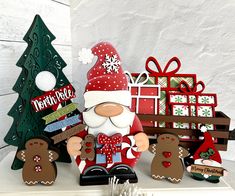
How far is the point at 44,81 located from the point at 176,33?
0.63m

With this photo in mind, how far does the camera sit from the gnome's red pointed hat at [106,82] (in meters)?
0.79

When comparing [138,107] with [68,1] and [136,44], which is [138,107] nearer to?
[136,44]

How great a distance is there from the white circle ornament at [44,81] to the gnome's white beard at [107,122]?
0.45ft

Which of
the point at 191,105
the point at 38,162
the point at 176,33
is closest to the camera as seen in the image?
the point at 38,162

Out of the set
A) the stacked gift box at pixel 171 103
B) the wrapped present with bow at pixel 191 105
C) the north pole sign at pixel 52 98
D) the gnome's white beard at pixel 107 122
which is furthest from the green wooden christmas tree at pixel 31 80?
the wrapped present with bow at pixel 191 105

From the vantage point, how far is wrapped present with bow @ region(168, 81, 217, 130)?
898mm

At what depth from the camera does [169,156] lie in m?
0.81

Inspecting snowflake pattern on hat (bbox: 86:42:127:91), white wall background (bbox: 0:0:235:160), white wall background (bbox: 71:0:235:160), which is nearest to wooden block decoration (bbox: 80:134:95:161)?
snowflake pattern on hat (bbox: 86:42:127:91)

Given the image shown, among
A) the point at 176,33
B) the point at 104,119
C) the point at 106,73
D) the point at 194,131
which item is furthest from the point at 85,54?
the point at 176,33

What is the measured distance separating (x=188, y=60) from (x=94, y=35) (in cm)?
43

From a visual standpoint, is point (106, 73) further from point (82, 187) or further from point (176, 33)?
point (176, 33)

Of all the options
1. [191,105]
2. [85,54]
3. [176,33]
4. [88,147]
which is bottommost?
[88,147]

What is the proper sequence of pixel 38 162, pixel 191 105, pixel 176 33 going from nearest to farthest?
1. pixel 38 162
2. pixel 191 105
3. pixel 176 33

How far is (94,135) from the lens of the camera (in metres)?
0.81
